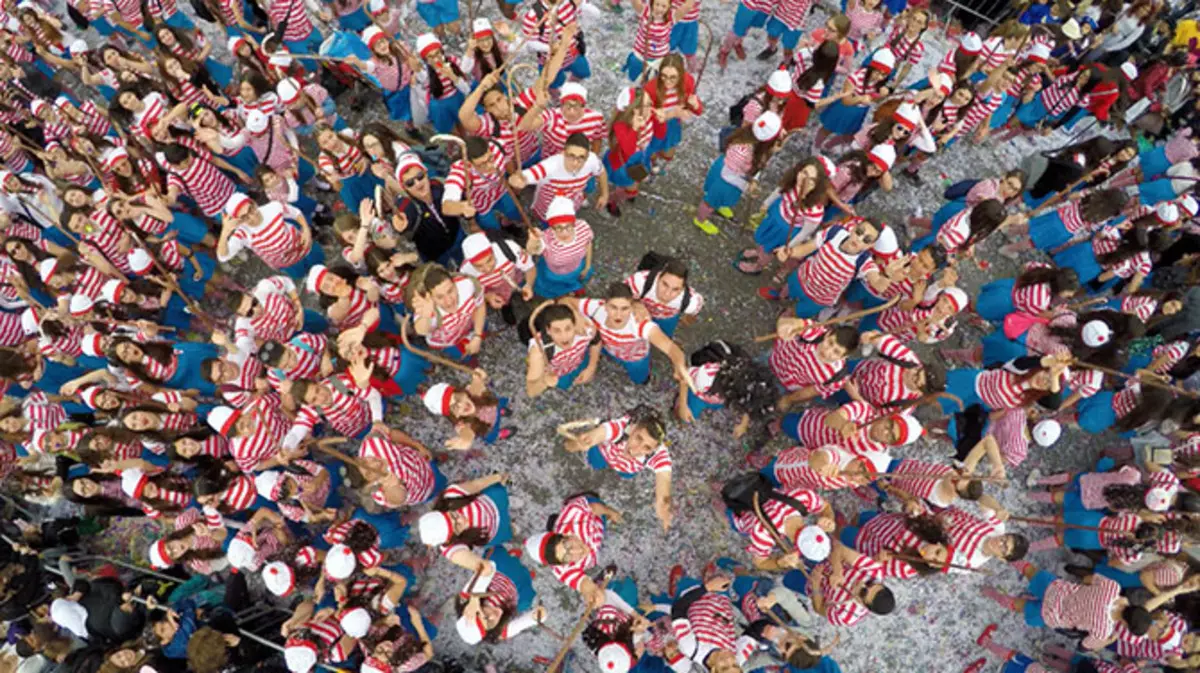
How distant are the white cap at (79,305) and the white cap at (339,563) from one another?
2.85 m

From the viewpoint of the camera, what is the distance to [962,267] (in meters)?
7.25

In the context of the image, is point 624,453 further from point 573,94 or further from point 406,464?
point 573,94

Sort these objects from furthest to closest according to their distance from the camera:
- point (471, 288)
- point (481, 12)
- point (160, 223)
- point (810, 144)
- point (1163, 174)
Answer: point (481, 12)
point (810, 144)
point (1163, 174)
point (160, 223)
point (471, 288)

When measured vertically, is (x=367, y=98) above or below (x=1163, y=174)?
below

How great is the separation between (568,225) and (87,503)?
166 inches

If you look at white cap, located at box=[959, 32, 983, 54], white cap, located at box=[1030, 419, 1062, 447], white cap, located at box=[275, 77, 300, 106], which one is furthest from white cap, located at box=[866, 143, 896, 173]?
white cap, located at box=[275, 77, 300, 106]

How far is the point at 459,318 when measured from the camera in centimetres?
484

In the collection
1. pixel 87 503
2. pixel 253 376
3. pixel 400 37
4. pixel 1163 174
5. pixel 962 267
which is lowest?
pixel 87 503

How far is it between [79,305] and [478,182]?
3.26 meters

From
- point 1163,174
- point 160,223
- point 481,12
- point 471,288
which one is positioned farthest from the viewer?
point 481,12

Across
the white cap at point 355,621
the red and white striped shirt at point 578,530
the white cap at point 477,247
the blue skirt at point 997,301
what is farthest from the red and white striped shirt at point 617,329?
the blue skirt at point 997,301

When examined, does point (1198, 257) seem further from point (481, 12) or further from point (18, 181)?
point (18, 181)

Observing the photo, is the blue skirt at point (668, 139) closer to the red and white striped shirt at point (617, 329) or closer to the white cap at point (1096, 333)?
the red and white striped shirt at point (617, 329)

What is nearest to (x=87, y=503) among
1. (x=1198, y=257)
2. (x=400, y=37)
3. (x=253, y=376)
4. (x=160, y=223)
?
(x=253, y=376)
